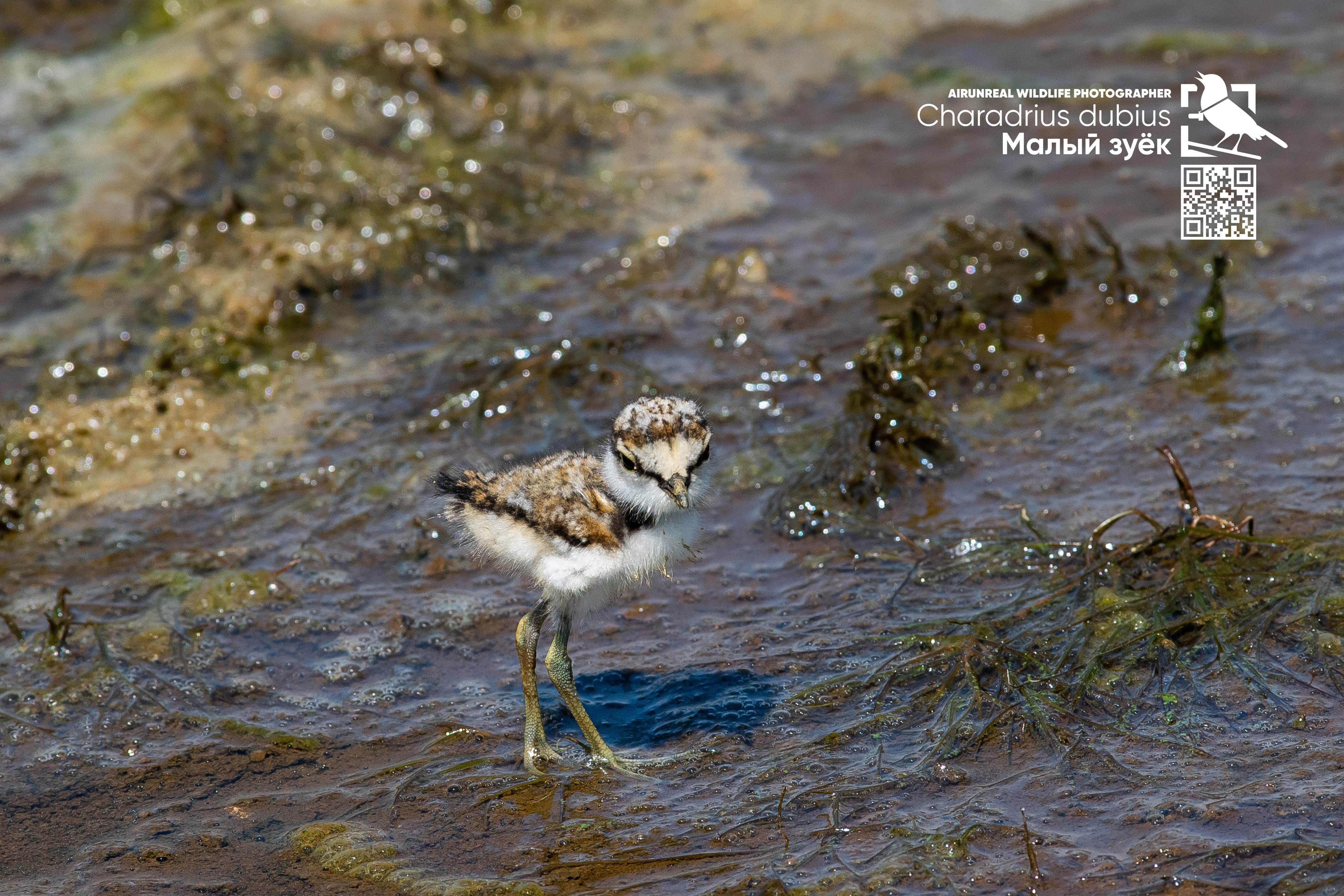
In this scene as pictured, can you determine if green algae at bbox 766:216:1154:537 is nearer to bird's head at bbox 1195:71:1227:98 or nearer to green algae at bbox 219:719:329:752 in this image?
bird's head at bbox 1195:71:1227:98

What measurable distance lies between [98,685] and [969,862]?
3.03 m

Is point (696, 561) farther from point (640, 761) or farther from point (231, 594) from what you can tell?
point (231, 594)

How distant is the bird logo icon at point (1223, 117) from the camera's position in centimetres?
781

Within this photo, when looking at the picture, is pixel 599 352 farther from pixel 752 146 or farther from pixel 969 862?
pixel 969 862

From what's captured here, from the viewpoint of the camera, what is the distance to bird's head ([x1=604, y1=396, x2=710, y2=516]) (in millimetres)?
3941

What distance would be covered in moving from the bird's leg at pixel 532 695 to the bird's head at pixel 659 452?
1.77ft

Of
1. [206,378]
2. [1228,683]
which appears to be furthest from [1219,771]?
[206,378]

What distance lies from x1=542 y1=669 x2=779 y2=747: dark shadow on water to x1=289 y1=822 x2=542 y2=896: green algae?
0.76 m

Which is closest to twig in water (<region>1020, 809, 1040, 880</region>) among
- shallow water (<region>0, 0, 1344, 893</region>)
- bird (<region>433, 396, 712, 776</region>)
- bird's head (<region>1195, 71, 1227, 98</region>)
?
shallow water (<region>0, 0, 1344, 893</region>)

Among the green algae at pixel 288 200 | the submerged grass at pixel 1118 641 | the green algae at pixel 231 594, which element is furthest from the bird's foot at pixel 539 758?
the green algae at pixel 288 200

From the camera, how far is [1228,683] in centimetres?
414

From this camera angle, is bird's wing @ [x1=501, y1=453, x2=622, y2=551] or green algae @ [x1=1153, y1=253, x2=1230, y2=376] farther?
green algae @ [x1=1153, y1=253, x2=1230, y2=376]

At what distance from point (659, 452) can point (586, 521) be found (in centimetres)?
34

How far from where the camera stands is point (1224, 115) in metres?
8.08
